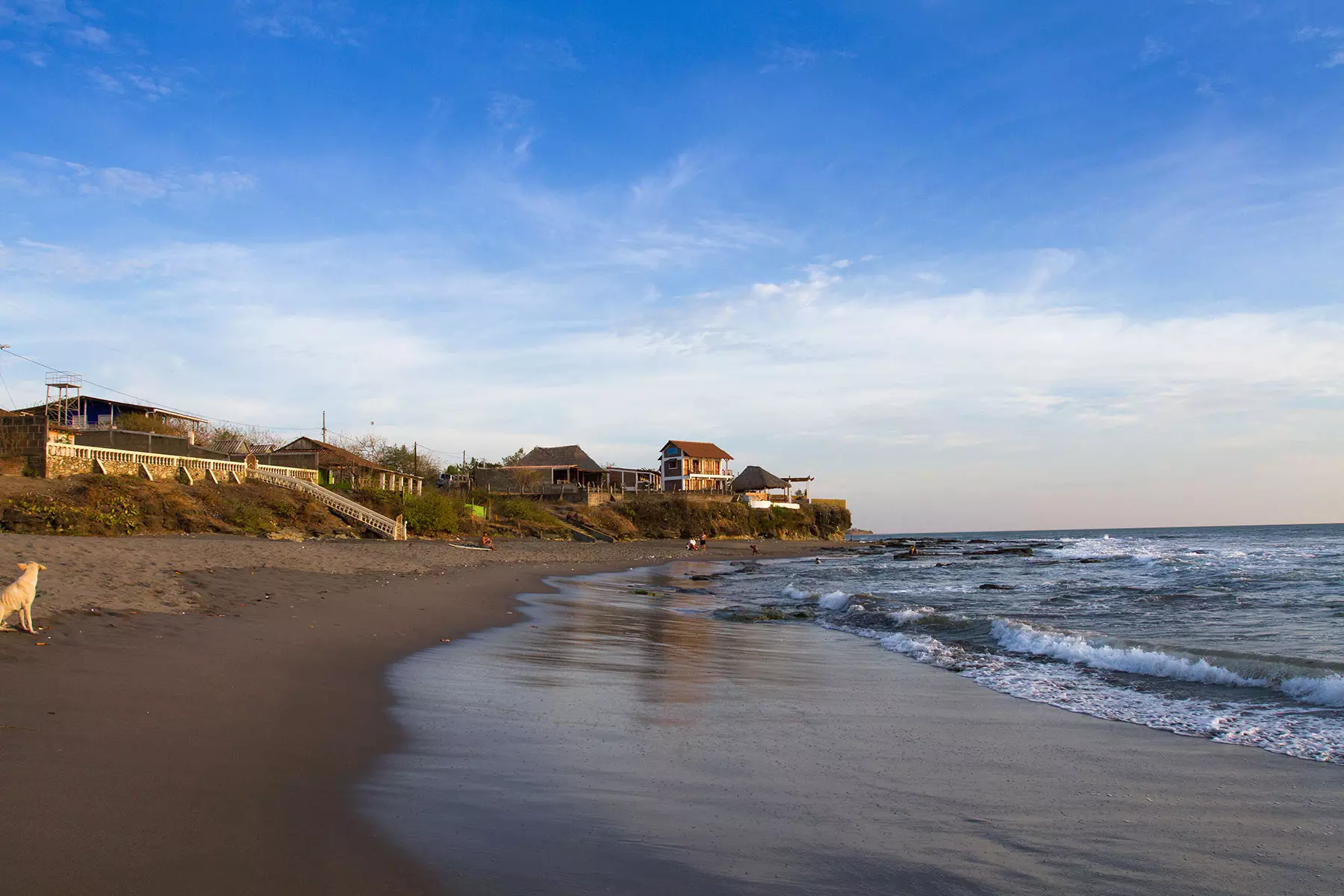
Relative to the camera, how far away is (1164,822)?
517 cm

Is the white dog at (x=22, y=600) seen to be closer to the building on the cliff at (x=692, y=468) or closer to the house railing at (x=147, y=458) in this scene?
the house railing at (x=147, y=458)

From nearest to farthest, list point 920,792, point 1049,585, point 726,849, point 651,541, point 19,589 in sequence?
point 726,849 → point 920,792 → point 19,589 → point 1049,585 → point 651,541

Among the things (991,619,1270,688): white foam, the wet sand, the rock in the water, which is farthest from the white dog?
(991,619,1270,688): white foam

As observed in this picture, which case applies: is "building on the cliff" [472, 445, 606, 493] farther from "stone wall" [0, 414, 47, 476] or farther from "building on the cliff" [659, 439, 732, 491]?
"stone wall" [0, 414, 47, 476]

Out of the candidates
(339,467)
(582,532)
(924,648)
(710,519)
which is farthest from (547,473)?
(924,648)

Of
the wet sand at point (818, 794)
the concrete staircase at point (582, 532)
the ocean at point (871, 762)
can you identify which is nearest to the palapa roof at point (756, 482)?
the concrete staircase at point (582, 532)

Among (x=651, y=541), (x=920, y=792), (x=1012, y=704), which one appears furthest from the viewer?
(x=651, y=541)

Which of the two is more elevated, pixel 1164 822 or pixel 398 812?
pixel 398 812

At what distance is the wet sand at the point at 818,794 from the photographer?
4137 mm

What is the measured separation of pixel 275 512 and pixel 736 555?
30.2m

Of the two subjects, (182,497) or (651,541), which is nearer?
(182,497)

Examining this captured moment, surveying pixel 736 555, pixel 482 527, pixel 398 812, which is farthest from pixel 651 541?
pixel 398 812

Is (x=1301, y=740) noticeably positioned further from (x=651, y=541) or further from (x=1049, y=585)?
(x=651, y=541)

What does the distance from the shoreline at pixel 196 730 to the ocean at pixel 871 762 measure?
0.39m
